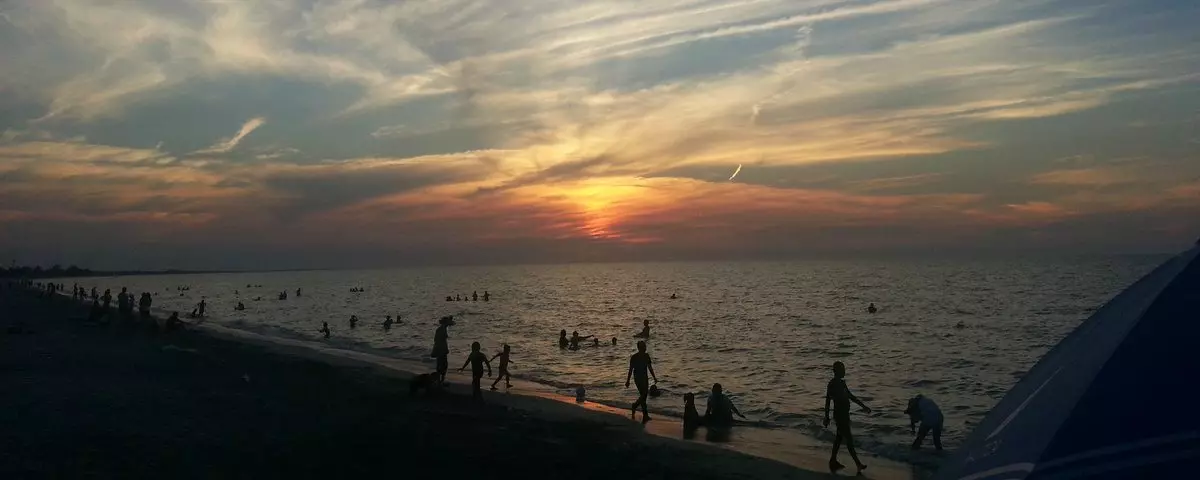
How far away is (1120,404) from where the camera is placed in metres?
3.35

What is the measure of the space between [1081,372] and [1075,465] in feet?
1.91

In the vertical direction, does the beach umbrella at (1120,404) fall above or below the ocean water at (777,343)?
above

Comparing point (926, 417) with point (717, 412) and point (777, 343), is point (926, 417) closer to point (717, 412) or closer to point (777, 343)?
point (717, 412)

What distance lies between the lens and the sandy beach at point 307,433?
12.6 meters

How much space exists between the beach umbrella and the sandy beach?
9686mm

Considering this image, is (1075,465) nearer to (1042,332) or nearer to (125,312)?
(125,312)

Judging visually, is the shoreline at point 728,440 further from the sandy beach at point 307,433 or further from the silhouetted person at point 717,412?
the silhouetted person at point 717,412

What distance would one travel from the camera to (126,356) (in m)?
26.4

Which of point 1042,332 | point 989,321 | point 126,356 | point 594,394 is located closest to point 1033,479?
point 594,394

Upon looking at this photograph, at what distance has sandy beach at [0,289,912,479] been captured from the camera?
1259 cm

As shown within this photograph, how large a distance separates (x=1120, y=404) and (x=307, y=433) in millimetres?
14557

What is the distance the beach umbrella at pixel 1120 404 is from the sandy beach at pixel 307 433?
381 inches

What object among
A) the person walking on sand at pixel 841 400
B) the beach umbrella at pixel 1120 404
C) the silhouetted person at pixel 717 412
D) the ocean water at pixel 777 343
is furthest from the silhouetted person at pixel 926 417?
the beach umbrella at pixel 1120 404

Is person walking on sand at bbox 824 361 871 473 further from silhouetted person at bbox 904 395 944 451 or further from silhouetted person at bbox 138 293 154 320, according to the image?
silhouetted person at bbox 138 293 154 320
